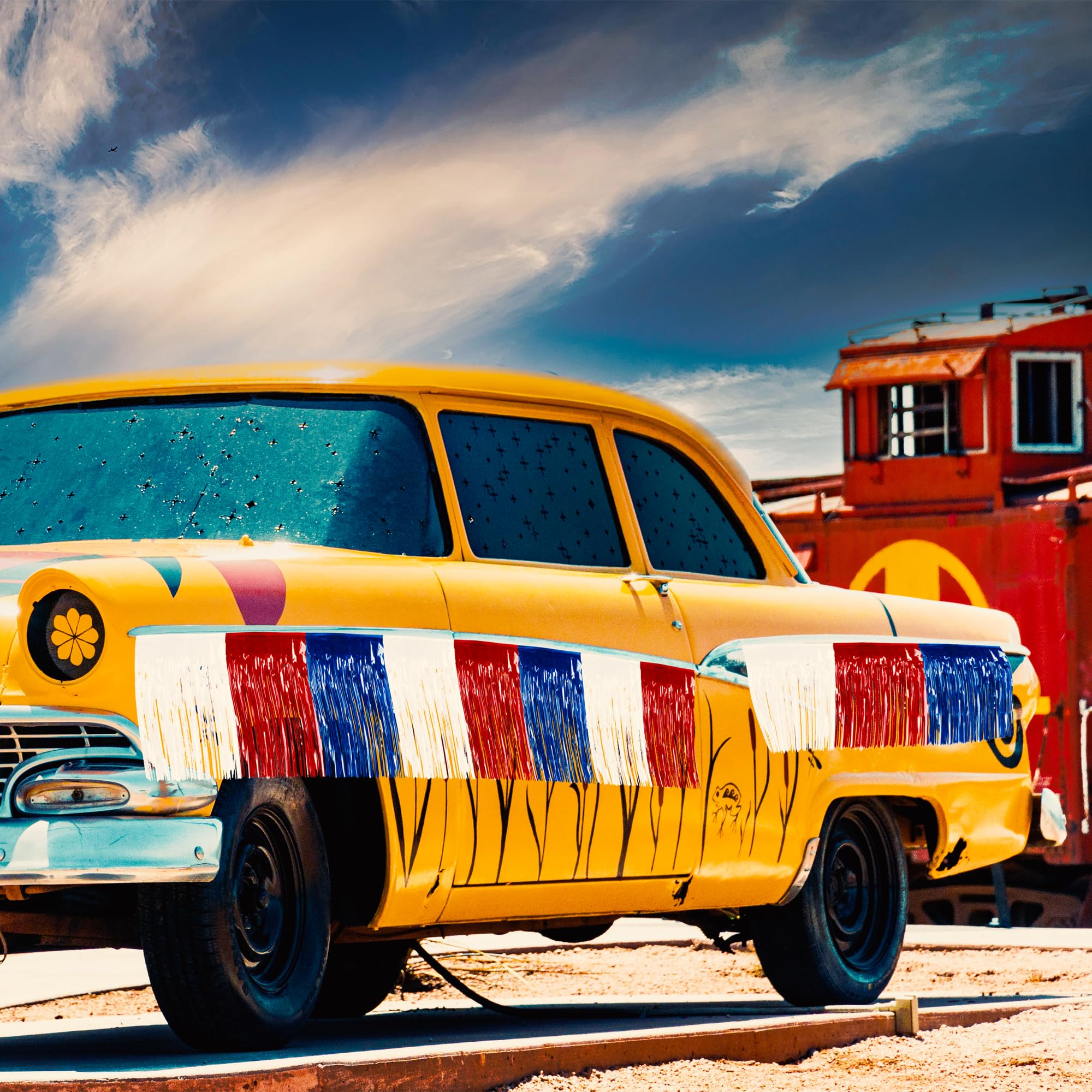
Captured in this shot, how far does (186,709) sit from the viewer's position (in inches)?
177

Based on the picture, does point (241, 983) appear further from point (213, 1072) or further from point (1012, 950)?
point (1012, 950)

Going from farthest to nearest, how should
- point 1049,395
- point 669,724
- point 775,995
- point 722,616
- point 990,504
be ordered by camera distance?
point 1049,395, point 990,504, point 775,995, point 722,616, point 669,724

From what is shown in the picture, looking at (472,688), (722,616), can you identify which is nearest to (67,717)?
(472,688)

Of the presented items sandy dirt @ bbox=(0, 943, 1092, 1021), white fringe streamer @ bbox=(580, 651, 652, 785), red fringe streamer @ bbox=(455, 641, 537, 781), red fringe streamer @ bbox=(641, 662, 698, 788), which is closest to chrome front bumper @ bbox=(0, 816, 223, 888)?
red fringe streamer @ bbox=(455, 641, 537, 781)

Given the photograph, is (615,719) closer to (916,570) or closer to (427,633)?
(427,633)

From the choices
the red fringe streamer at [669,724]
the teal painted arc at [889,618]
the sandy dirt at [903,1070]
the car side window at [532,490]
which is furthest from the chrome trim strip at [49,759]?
the teal painted arc at [889,618]

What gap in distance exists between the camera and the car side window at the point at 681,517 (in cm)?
640

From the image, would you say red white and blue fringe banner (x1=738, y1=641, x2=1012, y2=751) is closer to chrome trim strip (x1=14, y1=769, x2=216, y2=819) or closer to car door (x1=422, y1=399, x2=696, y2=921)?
car door (x1=422, y1=399, x2=696, y2=921)

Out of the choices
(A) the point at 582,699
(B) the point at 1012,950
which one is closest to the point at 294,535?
(A) the point at 582,699

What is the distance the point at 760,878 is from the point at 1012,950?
4.94 m

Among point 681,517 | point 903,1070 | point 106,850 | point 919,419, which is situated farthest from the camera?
point 919,419

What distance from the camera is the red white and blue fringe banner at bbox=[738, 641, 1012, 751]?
21.1 ft

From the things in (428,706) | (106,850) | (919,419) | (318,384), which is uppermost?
(919,419)

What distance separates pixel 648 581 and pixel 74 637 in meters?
2.12
